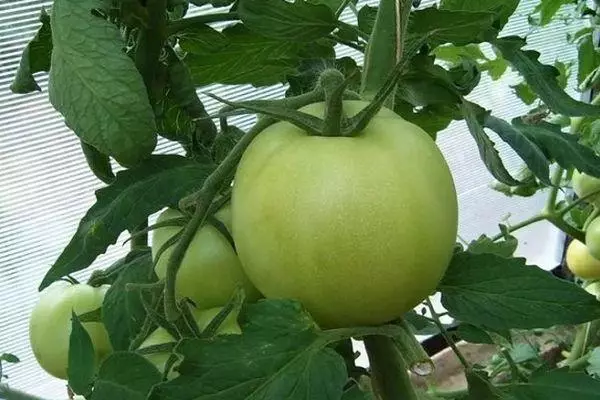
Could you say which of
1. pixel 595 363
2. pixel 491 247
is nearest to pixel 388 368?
pixel 491 247

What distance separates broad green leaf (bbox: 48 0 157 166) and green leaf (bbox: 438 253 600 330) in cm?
15

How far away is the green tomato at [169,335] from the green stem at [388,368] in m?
0.06

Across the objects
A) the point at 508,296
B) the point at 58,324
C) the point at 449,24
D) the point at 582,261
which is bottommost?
the point at 582,261

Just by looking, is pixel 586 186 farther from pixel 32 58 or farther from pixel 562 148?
pixel 32 58

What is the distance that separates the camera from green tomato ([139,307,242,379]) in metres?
0.36

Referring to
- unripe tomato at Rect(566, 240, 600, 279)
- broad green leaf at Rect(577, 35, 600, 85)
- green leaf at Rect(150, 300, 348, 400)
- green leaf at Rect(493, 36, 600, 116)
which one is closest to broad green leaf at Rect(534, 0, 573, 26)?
broad green leaf at Rect(577, 35, 600, 85)

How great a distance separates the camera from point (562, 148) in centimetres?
44

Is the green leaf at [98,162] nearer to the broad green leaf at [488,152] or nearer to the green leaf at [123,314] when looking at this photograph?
the green leaf at [123,314]

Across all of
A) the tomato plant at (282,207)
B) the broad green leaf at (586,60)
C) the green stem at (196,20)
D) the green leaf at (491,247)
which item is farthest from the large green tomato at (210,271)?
the broad green leaf at (586,60)

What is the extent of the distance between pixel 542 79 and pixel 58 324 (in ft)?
1.00

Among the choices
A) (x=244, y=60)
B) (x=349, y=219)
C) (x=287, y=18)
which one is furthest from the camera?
(x=244, y=60)

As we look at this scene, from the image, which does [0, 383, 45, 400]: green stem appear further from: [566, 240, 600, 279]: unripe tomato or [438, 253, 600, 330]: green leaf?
[566, 240, 600, 279]: unripe tomato

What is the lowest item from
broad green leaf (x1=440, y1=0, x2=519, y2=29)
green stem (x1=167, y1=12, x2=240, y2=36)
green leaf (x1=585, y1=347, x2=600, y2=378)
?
green leaf (x1=585, y1=347, x2=600, y2=378)

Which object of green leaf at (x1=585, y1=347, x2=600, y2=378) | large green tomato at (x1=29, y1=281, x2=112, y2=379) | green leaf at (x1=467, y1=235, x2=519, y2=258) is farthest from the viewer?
green leaf at (x1=585, y1=347, x2=600, y2=378)
